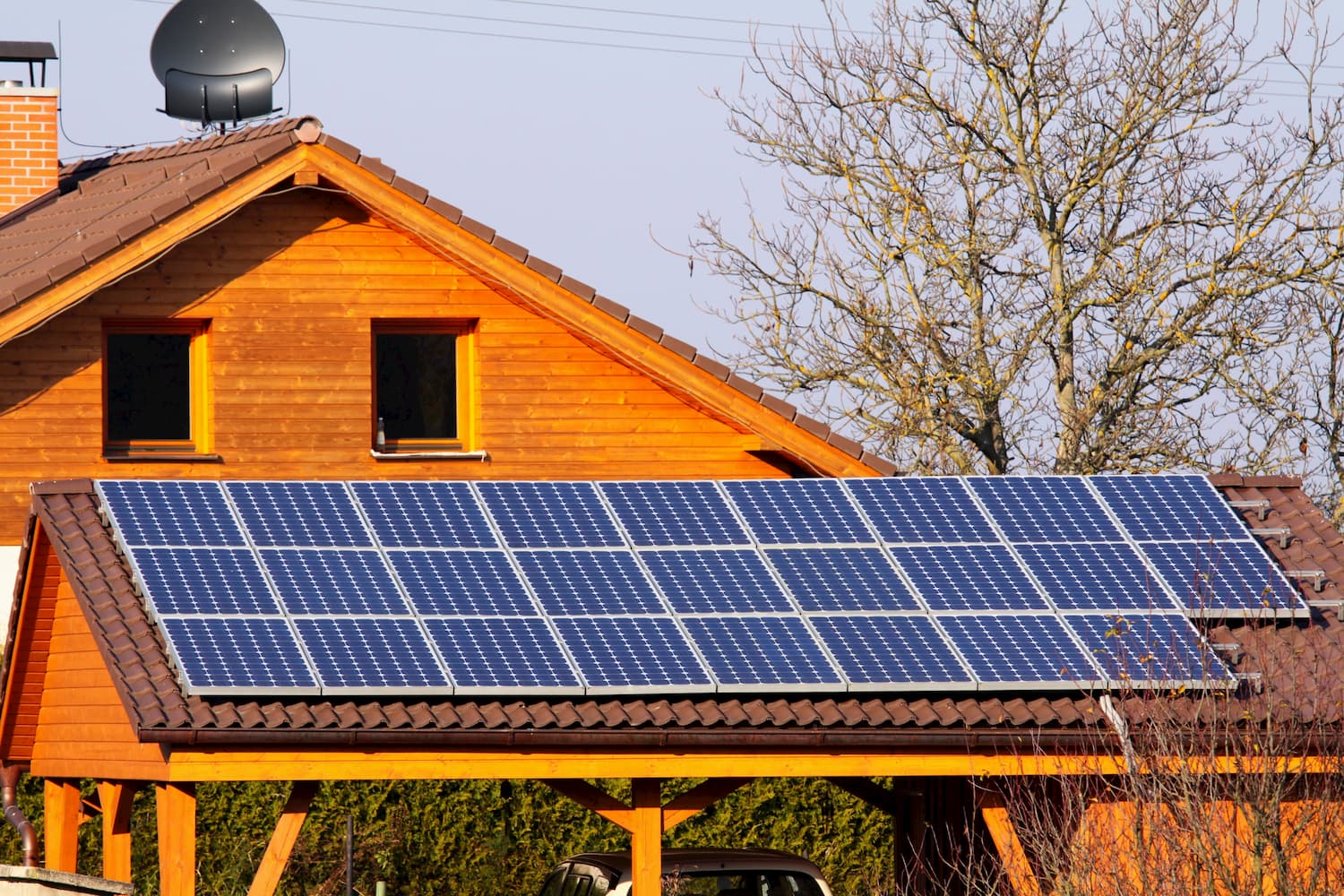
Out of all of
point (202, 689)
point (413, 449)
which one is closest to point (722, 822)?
point (413, 449)

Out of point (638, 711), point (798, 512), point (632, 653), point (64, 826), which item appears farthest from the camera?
point (64, 826)

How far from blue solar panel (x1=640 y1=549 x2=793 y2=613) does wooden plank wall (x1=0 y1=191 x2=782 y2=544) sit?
8239 mm

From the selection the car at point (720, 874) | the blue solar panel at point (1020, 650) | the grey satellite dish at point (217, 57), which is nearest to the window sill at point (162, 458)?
the grey satellite dish at point (217, 57)

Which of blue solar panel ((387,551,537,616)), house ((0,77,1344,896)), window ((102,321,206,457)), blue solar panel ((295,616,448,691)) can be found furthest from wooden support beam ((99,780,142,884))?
window ((102,321,206,457))

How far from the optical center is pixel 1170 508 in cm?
1639

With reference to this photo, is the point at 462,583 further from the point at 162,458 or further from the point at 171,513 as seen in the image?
the point at 162,458

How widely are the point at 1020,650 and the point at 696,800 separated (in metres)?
2.35

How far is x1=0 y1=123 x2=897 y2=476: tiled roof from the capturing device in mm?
21922

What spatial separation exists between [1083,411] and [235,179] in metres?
12.0

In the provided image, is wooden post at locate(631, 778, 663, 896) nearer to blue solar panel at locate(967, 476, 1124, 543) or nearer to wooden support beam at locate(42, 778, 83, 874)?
blue solar panel at locate(967, 476, 1124, 543)

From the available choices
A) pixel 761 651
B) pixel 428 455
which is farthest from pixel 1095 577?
pixel 428 455

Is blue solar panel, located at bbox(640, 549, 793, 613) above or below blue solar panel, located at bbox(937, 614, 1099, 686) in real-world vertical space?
above

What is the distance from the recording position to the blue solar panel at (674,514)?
50.9 ft

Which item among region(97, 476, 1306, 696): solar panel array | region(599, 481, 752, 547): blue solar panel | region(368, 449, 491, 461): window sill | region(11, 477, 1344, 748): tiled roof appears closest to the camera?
region(11, 477, 1344, 748): tiled roof
